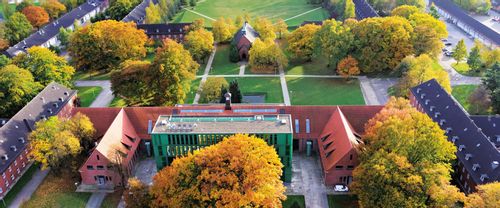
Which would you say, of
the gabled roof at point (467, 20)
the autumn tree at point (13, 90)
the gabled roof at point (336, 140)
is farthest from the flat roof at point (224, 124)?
the gabled roof at point (467, 20)

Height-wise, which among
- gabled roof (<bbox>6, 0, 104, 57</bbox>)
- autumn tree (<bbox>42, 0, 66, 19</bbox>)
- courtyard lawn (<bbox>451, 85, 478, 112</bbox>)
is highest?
autumn tree (<bbox>42, 0, 66, 19</bbox>)

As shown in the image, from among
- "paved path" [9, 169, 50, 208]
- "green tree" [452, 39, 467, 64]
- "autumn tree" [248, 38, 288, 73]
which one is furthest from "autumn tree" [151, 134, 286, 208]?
"green tree" [452, 39, 467, 64]

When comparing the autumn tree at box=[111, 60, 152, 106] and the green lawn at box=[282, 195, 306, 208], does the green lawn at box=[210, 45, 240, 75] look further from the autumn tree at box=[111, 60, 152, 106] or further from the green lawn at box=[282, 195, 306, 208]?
the green lawn at box=[282, 195, 306, 208]

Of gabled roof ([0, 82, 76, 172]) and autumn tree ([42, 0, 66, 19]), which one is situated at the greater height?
autumn tree ([42, 0, 66, 19])

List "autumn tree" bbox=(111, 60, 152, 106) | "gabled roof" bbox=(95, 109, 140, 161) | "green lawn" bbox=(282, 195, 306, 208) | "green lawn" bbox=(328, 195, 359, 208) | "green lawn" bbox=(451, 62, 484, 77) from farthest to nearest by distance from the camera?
"green lawn" bbox=(451, 62, 484, 77), "autumn tree" bbox=(111, 60, 152, 106), "gabled roof" bbox=(95, 109, 140, 161), "green lawn" bbox=(328, 195, 359, 208), "green lawn" bbox=(282, 195, 306, 208)

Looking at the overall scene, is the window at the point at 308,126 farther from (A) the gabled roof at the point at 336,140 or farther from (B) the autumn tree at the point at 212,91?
(B) the autumn tree at the point at 212,91

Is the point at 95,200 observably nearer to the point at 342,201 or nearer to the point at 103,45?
the point at 342,201
